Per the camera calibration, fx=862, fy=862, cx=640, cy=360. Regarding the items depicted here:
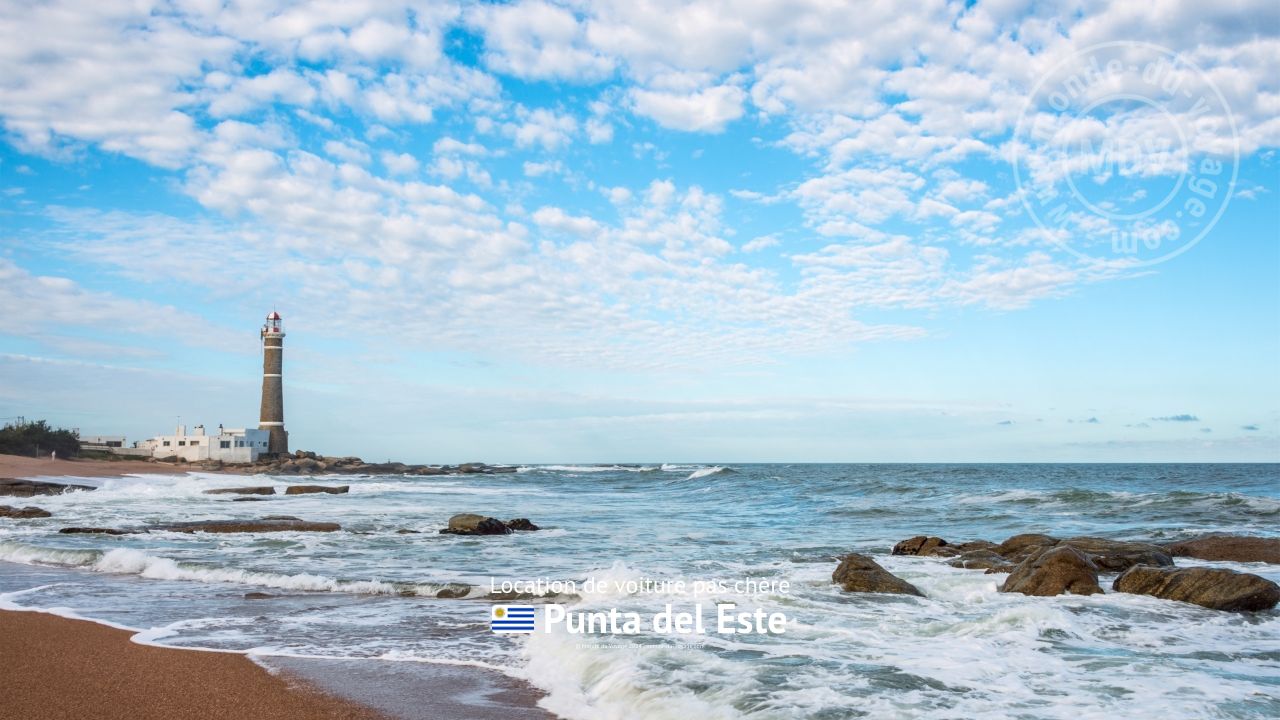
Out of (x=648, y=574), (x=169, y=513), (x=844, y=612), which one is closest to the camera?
(x=844, y=612)

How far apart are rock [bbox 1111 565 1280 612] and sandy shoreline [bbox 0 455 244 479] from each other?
123ft

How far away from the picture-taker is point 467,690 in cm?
638

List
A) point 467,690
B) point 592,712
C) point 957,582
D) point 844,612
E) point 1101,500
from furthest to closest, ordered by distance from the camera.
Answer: point 1101,500 → point 957,582 → point 844,612 → point 467,690 → point 592,712

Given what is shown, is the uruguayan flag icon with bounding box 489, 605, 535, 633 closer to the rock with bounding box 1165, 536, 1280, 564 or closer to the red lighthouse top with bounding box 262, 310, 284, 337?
the rock with bounding box 1165, 536, 1280, 564

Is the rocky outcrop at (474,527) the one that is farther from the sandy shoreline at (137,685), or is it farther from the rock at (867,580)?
the sandy shoreline at (137,685)

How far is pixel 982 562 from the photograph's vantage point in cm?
1340

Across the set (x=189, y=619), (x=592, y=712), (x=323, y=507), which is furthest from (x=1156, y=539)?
(x=323, y=507)

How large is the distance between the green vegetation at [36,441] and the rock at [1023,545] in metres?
56.3

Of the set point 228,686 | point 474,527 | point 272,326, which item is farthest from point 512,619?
point 272,326

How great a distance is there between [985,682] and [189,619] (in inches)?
301

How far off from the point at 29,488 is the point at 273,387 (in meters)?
32.4

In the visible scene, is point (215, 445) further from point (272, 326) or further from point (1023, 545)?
point (1023, 545)

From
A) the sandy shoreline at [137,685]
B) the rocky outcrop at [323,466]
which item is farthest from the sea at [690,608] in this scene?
the rocky outcrop at [323,466]

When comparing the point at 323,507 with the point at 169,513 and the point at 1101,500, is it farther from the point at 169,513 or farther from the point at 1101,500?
the point at 1101,500
